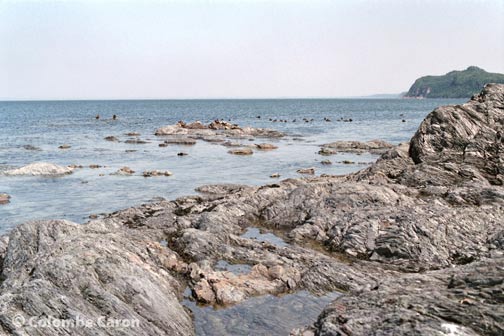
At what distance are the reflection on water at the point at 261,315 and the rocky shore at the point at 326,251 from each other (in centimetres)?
55

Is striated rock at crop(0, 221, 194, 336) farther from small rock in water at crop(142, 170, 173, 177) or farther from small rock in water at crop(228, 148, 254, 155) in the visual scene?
small rock in water at crop(228, 148, 254, 155)

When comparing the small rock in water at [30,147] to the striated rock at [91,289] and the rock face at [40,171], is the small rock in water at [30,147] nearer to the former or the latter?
the rock face at [40,171]

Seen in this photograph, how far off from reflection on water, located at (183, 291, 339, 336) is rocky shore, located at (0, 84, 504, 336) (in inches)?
21.6

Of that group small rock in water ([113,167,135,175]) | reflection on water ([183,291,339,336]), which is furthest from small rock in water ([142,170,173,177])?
reflection on water ([183,291,339,336])

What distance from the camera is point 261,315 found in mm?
15852

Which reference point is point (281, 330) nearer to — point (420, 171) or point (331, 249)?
point (331, 249)

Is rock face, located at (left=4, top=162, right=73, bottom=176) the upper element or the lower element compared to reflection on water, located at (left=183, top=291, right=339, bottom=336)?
upper

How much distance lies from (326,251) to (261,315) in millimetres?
7138

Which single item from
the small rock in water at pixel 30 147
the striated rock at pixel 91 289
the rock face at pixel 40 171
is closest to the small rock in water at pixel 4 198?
the rock face at pixel 40 171

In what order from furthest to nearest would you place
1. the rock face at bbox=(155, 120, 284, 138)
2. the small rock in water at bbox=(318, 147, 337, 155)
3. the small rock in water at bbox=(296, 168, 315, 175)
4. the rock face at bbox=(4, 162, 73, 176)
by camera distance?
1. the rock face at bbox=(155, 120, 284, 138)
2. the small rock in water at bbox=(318, 147, 337, 155)
3. the small rock in water at bbox=(296, 168, 315, 175)
4. the rock face at bbox=(4, 162, 73, 176)

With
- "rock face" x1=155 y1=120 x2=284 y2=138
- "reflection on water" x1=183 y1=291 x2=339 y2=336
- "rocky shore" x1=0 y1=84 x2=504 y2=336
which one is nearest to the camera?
"rocky shore" x1=0 y1=84 x2=504 y2=336

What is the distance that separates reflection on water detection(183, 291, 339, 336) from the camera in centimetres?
1488

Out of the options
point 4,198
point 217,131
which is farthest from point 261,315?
point 217,131

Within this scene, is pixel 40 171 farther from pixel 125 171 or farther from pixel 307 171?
pixel 307 171
